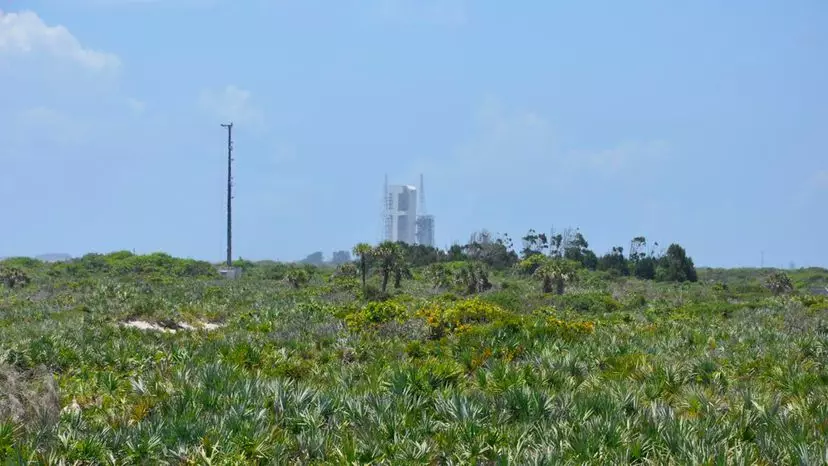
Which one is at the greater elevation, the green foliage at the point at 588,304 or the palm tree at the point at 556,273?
the palm tree at the point at 556,273

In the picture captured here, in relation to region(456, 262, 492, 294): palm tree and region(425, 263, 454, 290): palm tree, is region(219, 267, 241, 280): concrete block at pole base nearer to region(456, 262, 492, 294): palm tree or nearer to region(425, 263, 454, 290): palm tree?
region(425, 263, 454, 290): palm tree

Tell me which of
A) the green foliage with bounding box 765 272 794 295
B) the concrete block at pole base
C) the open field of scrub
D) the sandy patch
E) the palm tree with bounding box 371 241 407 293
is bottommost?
the sandy patch

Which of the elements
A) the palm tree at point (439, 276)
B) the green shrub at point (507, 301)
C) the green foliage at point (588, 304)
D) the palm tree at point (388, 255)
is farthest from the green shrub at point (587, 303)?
the palm tree at point (439, 276)

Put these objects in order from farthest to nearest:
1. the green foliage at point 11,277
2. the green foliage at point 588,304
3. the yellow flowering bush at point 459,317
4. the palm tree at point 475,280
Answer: the palm tree at point 475,280, the green foliage at point 11,277, the green foliage at point 588,304, the yellow flowering bush at point 459,317

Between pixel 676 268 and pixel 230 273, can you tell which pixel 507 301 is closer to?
pixel 230 273

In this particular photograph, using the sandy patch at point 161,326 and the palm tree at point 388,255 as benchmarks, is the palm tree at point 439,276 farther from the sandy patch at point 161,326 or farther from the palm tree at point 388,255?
the sandy patch at point 161,326

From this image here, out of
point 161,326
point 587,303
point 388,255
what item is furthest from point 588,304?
point 161,326

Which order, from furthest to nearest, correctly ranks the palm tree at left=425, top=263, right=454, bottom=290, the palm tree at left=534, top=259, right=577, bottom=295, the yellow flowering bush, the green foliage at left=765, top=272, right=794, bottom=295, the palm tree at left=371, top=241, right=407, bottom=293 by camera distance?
the palm tree at left=425, top=263, right=454, bottom=290 → the palm tree at left=371, top=241, right=407, bottom=293 → the green foliage at left=765, top=272, right=794, bottom=295 → the palm tree at left=534, top=259, right=577, bottom=295 → the yellow flowering bush

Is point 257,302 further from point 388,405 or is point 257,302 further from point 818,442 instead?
point 818,442

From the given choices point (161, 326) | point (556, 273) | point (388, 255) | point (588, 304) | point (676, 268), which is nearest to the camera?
point (161, 326)

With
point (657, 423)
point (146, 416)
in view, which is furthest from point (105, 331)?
point (657, 423)

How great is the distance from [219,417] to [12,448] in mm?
2420

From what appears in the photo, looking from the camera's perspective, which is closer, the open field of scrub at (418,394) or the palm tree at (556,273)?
the open field of scrub at (418,394)

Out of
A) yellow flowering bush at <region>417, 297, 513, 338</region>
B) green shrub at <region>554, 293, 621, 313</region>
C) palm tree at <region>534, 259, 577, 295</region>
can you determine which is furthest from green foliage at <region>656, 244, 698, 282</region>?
yellow flowering bush at <region>417, 297, 513, 338</region>
